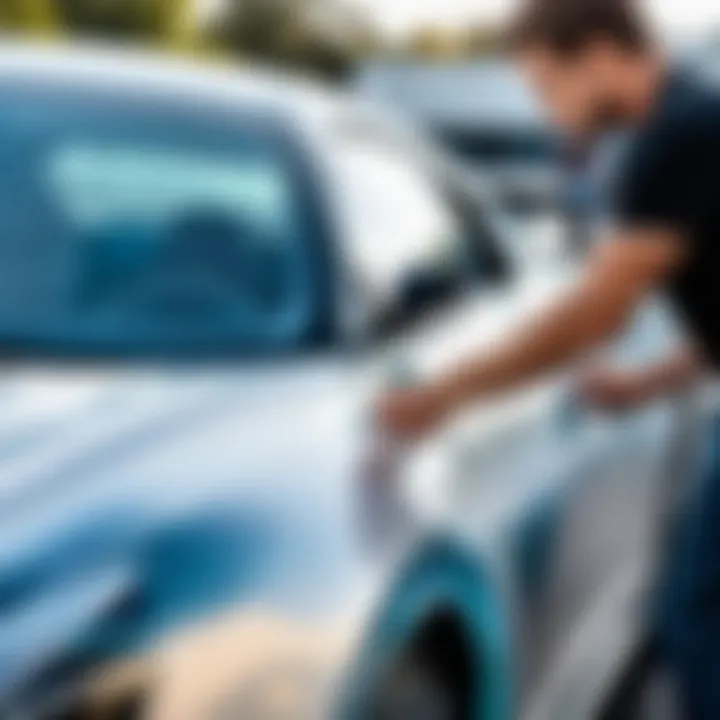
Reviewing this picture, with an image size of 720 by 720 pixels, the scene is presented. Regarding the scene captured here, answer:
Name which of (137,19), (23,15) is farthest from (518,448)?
(137,19)

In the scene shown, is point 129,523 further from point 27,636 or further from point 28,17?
point 28,17

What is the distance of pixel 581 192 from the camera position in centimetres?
695

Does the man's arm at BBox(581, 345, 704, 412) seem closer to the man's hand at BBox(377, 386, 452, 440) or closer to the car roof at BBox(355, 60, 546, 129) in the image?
the man's hand at BBox(377, 386, 452, 440)

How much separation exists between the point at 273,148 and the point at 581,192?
9.21 ft

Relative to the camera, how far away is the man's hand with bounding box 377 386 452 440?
339 centimetres

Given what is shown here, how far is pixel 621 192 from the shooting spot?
3.53 metres

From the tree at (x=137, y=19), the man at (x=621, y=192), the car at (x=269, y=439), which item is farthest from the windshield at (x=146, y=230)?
the tree at (x=137, y=19)

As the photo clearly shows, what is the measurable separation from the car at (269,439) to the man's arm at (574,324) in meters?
0.19

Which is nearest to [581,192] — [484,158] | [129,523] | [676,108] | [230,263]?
[230,263]

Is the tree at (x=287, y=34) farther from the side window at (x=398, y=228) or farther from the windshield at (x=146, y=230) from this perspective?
the windshield at (x=146, y=230)

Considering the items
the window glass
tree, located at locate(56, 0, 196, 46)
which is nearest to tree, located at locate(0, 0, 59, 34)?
tree, located at locate(56, 0, 196, 46)

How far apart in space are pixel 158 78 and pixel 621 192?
113 centimetres

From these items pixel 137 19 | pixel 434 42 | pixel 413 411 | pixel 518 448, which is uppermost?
pixel 413 411

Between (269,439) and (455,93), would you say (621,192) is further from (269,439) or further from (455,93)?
(455,93)
